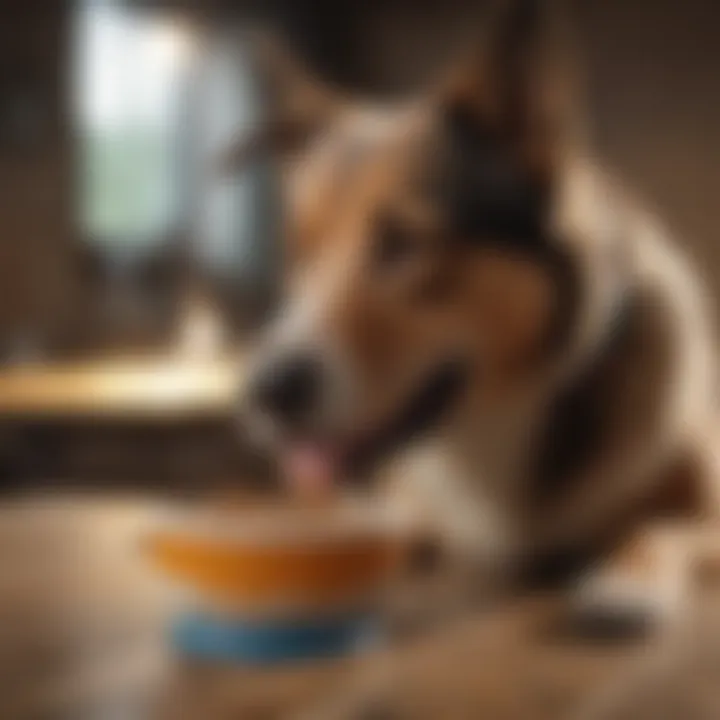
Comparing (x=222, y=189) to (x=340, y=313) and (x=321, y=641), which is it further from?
(x=321, y=641)

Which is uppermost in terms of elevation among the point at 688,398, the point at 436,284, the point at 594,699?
the point at 436,284

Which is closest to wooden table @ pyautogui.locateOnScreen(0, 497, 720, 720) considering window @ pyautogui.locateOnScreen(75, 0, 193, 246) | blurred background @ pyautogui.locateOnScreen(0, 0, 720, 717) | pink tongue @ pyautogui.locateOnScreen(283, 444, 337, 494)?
blurred background @ pyautogui.locateOnScreen(0, 0, 720, 717)

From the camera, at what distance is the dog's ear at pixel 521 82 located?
114cm

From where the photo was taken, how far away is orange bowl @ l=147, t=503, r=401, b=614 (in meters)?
1.12

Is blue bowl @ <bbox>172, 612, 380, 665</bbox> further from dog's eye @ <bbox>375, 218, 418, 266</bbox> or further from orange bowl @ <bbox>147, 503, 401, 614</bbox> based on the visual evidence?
dog's eye @ <bbox>375, 218, 418, 266</bbox>

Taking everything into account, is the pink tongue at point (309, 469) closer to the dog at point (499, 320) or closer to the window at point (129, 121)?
the dog at point (499, 320)

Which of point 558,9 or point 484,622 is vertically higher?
point 558,9

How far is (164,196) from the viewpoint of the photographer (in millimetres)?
1166

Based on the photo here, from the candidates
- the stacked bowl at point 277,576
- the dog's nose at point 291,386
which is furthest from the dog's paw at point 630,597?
the dog's nose at point 291,386

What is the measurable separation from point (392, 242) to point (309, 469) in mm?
200

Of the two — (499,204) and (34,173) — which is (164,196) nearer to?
(34,173)

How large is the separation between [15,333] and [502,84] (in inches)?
18.3

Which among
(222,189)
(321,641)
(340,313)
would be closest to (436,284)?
(340,313)

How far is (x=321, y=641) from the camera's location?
1120 mm
